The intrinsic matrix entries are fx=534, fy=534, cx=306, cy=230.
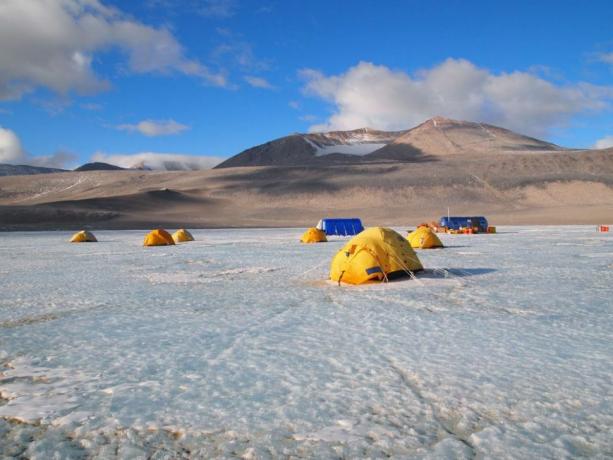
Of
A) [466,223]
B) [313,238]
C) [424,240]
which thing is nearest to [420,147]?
[466,223]

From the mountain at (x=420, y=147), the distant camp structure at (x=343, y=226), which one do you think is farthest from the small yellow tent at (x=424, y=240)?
the mountain at (x=420, y=147)

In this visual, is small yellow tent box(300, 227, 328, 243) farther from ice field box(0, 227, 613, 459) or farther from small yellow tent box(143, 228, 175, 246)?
ice field box(0, 227, 613, 459)

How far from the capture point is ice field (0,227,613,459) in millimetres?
3340

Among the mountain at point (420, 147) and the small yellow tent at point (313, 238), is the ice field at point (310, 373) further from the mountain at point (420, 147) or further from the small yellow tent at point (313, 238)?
the mountain at point (420, 147)

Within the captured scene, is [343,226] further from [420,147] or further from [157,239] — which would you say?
[420,147]

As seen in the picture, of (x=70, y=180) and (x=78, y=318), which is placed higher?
(x=70, y=180)

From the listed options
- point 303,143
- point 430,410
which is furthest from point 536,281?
point 303,143

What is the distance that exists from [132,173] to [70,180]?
13.4 meters

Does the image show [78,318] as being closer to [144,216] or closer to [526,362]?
[526,362]

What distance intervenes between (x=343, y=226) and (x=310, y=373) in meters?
35.3

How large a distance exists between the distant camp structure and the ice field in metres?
29.9

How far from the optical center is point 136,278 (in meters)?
11.7

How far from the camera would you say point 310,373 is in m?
4.64

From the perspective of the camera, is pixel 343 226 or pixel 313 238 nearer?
pixel 313 238
